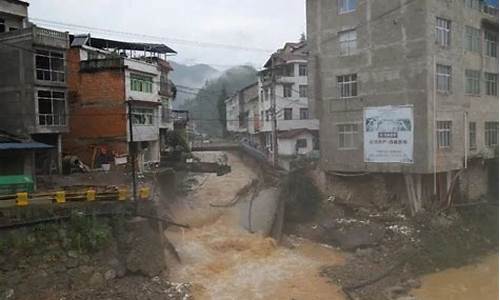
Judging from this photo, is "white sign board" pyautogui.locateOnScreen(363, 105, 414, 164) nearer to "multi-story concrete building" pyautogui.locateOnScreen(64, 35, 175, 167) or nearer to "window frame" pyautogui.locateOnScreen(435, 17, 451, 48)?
"window frame" pyautogui.locateOnScreen(435, 17, 451, 48)

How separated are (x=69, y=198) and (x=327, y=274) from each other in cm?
575

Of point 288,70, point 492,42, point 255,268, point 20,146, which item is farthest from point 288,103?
point 492,42

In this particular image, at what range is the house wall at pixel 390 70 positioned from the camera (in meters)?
10.8

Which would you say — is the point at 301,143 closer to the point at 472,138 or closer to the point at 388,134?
the point at 388,134

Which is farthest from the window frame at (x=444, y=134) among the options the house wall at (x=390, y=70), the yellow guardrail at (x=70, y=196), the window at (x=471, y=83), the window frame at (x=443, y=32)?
the yellow guardrail at (x=70, y=196)

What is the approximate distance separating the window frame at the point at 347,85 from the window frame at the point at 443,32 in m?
2.24

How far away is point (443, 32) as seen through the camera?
35.8 ft

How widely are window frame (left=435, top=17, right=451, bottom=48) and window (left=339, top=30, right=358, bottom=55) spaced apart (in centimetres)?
212

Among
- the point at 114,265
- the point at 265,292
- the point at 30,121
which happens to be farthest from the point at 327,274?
the point at 30,121

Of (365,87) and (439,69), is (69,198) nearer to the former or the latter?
(365,87)

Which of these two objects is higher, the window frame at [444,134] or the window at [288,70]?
the window at [288,70]

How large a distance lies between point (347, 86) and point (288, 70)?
8.66 metres

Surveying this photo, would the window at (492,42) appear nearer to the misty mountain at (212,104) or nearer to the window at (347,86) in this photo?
the window at (347,86)

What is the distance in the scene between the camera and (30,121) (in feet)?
40.7
